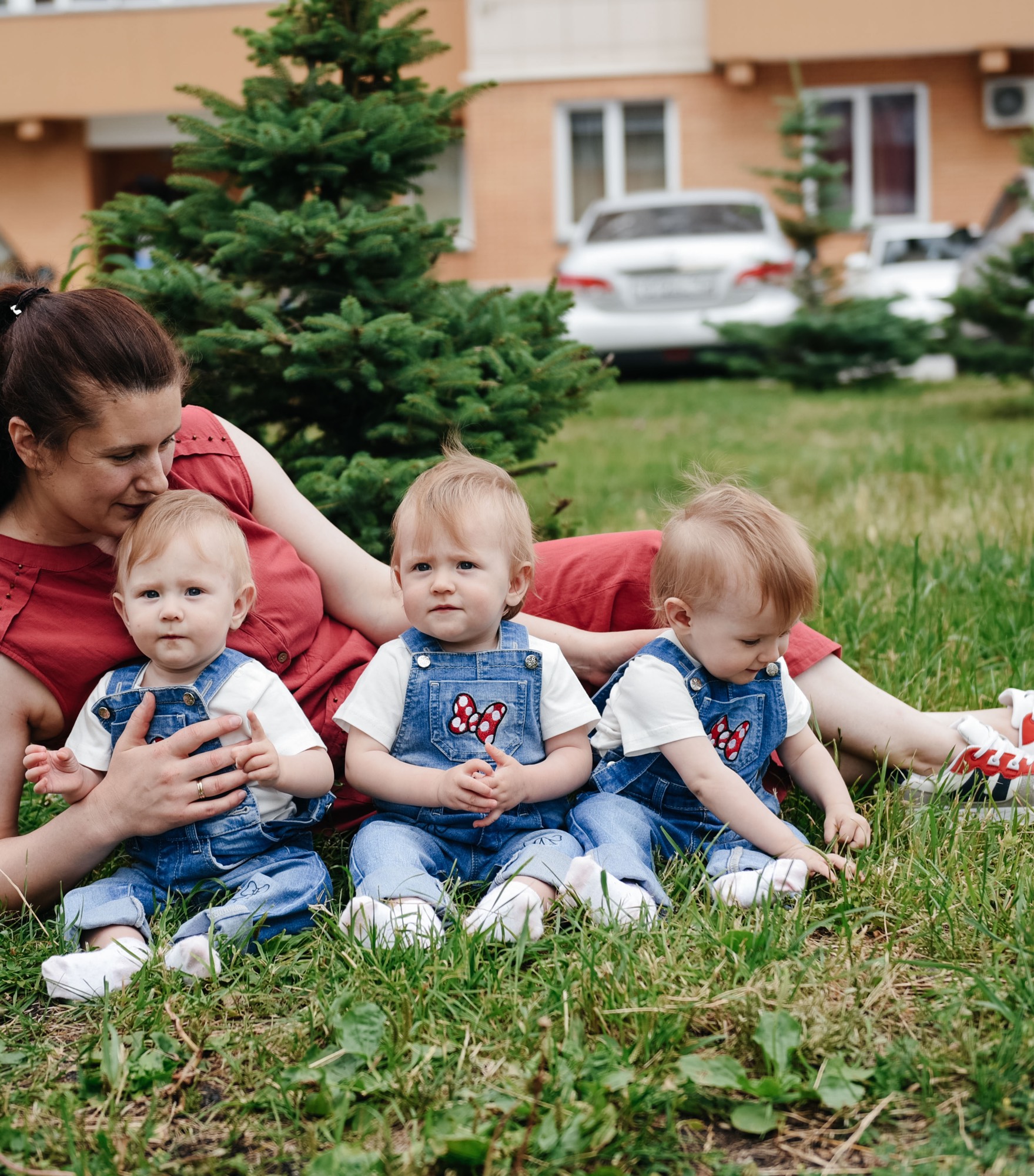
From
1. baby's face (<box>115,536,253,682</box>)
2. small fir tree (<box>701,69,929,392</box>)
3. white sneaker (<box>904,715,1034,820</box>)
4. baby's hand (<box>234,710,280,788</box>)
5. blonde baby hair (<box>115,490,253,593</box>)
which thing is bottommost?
white sneaker (<box>904,715,1034,820</box>)

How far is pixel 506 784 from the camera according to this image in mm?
2426

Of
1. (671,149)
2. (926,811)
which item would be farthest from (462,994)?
(671,149)

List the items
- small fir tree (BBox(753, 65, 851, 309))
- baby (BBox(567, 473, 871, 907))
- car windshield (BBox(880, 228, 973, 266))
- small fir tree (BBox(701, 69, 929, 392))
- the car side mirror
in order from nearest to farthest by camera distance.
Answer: baby (BBox(567, 473, 871, 907)) < small fir tree (BBox(701, 69, 929, 392)) < small fir tree (BBox(753, 65, 851, 309)) < the car side mirror < car windshield (BBox(880, 228, 973, 266))

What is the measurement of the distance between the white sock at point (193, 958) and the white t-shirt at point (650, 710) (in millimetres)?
837

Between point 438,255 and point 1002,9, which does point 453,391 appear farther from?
point 1002,9

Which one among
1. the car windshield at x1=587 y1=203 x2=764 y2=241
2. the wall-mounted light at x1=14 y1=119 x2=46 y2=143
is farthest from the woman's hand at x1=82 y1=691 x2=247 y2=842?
the wall-mounted light at x1=14 y1=119 x2=46 y2=143

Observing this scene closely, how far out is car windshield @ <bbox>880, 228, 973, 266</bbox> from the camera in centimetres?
1497

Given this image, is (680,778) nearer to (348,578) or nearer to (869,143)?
(348,578)

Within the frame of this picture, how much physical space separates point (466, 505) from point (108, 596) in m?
0.69

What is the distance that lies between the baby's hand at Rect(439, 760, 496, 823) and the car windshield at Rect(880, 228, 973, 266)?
13.7 m

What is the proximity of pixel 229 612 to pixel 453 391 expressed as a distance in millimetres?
1384

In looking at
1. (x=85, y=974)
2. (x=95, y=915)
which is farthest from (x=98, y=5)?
(x=85, y=974)

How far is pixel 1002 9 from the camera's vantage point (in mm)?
17750

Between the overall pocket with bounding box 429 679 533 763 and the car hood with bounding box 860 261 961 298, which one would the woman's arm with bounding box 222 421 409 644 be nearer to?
the overall pocket with bounding box 429 679 533 763
